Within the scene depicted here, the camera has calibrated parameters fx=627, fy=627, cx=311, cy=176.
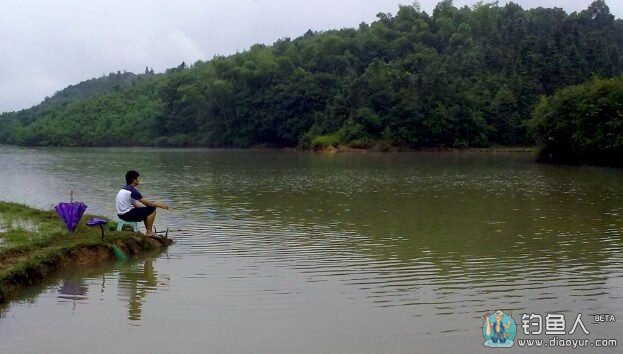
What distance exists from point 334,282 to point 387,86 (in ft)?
166

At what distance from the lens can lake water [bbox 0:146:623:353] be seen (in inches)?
226

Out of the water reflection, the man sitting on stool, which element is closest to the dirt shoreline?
the man sitting on stool

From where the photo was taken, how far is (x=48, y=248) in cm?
857

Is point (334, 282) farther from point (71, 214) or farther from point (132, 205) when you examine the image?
point (71, 214)

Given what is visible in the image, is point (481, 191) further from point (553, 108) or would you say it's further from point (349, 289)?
point (553, 108)

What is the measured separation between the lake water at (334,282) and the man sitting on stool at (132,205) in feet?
2.26

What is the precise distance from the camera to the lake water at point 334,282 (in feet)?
18.9

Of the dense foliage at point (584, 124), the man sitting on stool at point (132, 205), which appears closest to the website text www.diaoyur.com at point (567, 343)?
the man sitting on stool at point (132, 205)

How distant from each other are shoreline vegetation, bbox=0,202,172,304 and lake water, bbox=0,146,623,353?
23cm

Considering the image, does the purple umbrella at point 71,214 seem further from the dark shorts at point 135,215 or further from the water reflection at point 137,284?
the water reflection at point 137,284

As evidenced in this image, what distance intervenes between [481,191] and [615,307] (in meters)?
13.3

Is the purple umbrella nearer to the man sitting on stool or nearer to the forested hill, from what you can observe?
the man sitting on stool

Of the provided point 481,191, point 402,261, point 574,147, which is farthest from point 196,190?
point 574,147

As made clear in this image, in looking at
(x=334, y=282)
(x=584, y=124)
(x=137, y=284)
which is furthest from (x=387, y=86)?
(x=137, y=284)
